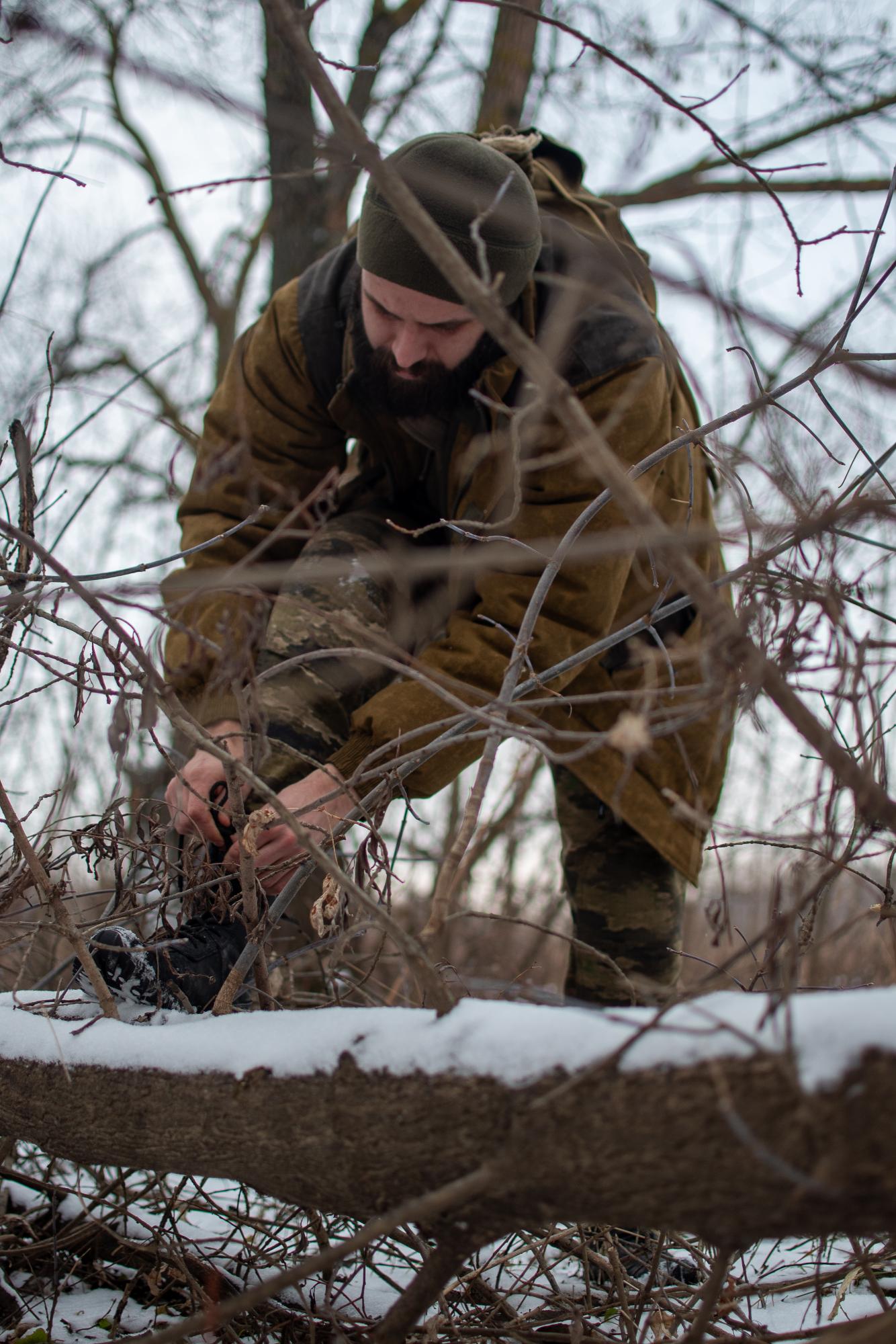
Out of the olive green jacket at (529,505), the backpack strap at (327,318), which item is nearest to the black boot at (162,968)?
the olive green jacket at (529,505)

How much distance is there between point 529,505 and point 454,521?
1.61 feet

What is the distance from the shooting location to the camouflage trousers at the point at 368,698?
2039mm

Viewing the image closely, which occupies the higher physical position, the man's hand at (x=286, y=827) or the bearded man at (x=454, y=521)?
the bearded man at (x=454, y=521)

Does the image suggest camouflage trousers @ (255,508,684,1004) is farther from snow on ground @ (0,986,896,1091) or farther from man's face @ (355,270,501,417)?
snow on ground @ (0,986,896,1091)

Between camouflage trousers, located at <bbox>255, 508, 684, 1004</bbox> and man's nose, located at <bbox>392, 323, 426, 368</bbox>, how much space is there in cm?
37

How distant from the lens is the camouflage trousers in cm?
204

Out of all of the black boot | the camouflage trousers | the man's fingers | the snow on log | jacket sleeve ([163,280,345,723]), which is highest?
jacket sleeve ([163,280,345,723])

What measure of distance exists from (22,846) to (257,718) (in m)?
0.37

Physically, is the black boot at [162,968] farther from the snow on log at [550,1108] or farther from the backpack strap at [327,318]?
the backpack strap at [327,318]

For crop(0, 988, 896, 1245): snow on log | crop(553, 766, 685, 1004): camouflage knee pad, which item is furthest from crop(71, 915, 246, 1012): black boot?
crop(553, 766, 685, 1004): camouflage knee pad

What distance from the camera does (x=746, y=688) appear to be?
3.16 ft

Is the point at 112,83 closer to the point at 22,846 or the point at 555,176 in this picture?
the point at 555,176

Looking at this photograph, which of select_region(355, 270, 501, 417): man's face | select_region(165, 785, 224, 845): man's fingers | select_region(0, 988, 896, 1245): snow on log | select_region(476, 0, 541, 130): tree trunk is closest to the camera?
select_region(0, 988, 896, 1245): snow on log

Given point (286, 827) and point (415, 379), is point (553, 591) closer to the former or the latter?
point (415, 379)
